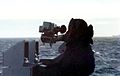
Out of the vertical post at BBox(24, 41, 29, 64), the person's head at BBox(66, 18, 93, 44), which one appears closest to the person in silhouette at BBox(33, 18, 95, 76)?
the person's head at BBox(66, 18, 93, 44)

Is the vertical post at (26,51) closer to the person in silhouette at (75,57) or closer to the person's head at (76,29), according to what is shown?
the person in silhouette at (75,57)

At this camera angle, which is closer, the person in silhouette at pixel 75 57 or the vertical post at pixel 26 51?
the person in silhouette at pixel 75 57

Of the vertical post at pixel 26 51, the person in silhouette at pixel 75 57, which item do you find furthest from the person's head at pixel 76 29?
the vertical post at pixel 26 51

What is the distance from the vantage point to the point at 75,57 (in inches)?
260

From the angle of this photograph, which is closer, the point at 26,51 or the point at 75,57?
the point at 75,57

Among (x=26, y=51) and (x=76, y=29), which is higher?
(x=76, y=29)

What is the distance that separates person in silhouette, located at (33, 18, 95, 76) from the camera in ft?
21.6

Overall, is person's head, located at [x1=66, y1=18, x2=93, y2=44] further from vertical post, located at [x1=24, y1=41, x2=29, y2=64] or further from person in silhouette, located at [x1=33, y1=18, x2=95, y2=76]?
vertical post, located at [x1=24, y1=41, x2=29, y2=64]

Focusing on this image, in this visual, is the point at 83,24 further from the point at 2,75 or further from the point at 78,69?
the point at 2,75

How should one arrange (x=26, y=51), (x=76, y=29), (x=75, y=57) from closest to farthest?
1. (x=75, y=57)
2. (x=76, y=29)
3. (x=26, y=51)

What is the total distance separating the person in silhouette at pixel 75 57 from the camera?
21.6 feet

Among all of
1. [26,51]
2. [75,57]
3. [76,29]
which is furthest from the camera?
[26,51]

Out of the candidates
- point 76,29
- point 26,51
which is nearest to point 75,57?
point 76,29

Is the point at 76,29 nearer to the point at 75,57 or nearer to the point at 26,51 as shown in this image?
the point at 75,57
